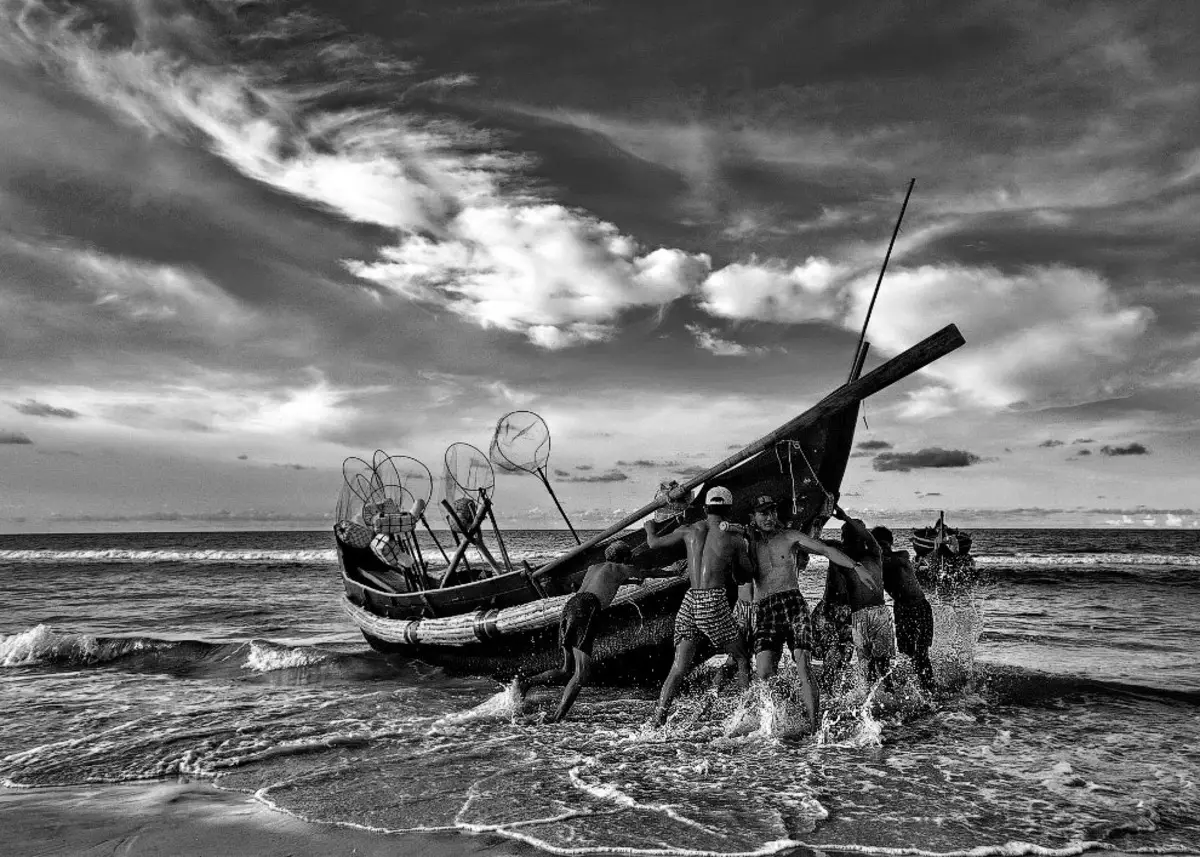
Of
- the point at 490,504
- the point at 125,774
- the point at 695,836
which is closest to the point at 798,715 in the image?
the point at 695,836

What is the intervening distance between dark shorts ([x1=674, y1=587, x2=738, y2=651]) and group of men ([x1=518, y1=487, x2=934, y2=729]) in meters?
0.01

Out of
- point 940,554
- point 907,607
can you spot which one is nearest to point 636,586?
point 907,607

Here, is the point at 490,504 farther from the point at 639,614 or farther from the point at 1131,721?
the point at 1131,721

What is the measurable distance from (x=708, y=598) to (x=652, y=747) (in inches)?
59.6

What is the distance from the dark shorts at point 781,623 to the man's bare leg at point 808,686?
0.08 m

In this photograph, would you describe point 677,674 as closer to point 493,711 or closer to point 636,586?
point 636,586

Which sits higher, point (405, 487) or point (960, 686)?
point (405, 487)

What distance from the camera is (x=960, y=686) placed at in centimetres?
1018

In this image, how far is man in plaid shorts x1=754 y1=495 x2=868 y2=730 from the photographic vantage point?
287 inches

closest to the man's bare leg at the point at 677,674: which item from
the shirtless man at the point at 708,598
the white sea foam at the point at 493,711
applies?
the shirtless man at the point at 708,598

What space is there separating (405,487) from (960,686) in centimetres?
1037

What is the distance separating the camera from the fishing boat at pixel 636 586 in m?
8.66

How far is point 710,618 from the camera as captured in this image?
7430 mm

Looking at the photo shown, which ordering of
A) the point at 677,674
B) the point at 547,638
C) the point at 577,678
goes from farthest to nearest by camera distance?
the point at 547,638 → the point at 577,678 → the point at 677,674
